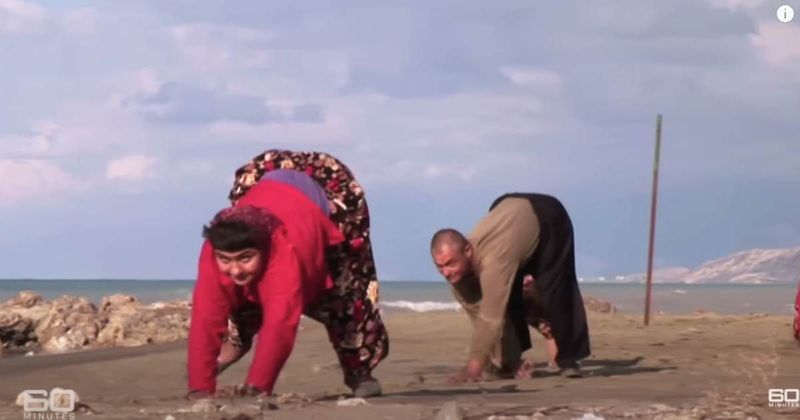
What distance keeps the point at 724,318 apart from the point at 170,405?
36.7 ft

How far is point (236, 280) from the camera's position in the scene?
5520 mm

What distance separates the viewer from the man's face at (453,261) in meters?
7.68

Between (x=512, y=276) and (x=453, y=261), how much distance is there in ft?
1.33

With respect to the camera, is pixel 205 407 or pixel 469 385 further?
pixel 469 385

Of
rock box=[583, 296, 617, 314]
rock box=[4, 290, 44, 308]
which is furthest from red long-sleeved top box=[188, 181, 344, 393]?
rock box=[583, 296, 617, 314]

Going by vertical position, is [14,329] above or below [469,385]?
below

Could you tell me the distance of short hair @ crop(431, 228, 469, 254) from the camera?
25.2ft

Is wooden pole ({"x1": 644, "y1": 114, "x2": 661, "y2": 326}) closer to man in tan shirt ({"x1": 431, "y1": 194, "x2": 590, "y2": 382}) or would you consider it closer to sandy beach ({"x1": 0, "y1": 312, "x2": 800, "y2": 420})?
sandy beach ({"x1": 0, "y1": 312, "x2": 800, "y2": 420})

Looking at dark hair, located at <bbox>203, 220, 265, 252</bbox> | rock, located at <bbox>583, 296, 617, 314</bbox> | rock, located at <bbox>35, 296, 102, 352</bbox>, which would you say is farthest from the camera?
rock, located at <bbox>583, 296, 617, 314</bbox>

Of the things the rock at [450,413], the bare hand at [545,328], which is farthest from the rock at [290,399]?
the bare hand at [545,328]

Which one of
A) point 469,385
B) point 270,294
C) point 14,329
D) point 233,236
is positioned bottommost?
point 14,329

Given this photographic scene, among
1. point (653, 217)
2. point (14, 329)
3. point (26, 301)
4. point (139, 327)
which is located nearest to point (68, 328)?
point (14, 329)

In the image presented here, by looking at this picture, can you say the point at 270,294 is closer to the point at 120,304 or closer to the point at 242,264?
the point at 242,264

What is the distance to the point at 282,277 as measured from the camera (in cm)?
552
